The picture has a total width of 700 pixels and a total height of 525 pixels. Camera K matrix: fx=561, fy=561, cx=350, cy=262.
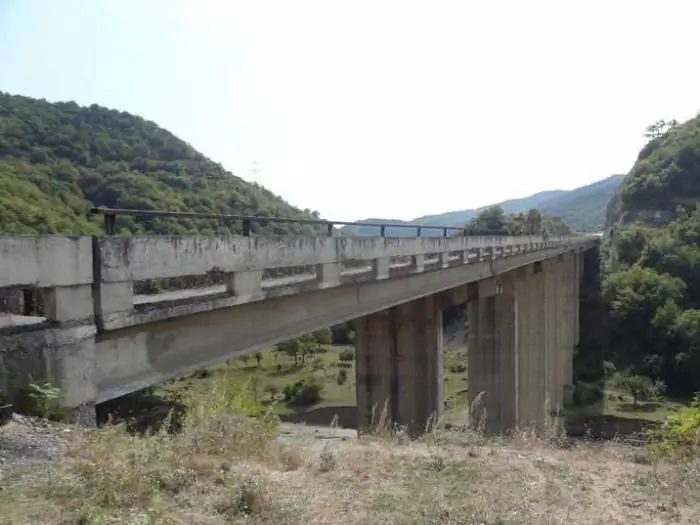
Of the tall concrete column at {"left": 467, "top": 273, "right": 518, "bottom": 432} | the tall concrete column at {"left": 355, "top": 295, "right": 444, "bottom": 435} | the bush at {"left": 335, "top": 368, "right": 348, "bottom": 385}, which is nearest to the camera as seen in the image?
the tall concrete column at {"left": 355, "top": 295, "right": 444, "bottom": 435}

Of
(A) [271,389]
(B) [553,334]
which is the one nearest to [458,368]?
(B) [553,334]

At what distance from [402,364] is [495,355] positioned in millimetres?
7457

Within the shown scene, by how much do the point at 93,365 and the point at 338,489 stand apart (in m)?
2.11

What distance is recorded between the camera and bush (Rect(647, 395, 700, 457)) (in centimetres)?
639

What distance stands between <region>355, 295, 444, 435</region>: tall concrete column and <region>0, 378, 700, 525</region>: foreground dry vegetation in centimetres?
923

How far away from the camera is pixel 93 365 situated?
14.2 feet

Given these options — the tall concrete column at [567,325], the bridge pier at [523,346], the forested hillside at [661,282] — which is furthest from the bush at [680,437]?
the forested hillside at [661,282]

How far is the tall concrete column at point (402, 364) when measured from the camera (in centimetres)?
1516

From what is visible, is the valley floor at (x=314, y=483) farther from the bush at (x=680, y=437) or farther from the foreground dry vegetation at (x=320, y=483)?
the bush at (x=680, y=437)

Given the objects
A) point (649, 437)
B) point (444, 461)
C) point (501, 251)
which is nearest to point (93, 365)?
point (444, 461)

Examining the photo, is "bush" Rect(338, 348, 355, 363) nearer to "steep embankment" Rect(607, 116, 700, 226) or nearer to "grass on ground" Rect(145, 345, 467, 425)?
"grass on ground" Rect(145, 345, 467, 425)

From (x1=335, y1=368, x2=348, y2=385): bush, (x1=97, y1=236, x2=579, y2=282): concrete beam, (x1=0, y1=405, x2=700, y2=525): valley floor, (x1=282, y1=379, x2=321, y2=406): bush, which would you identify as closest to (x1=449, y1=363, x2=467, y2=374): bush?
(x1=335, y1=368, x2=348, y2=385): bush

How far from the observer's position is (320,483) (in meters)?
4.41

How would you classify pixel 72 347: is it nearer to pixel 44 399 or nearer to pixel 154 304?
pixel 44 399
